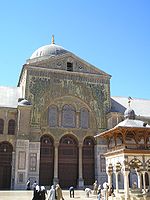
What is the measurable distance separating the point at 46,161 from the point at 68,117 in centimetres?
491

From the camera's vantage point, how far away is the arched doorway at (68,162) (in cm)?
2753

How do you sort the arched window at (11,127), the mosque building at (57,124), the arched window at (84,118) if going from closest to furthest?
the mosque building at (57,124) → the arched window at (11,127) → the arched window at (84,118)

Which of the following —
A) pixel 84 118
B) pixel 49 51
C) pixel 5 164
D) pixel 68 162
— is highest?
pixel 49 51

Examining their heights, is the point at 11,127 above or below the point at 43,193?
above

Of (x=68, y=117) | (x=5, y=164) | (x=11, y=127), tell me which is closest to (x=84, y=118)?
(x=68, y=117)

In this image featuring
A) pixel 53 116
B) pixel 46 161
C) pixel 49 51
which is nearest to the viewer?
pixel 46 161

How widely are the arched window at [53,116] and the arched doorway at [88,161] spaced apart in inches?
151

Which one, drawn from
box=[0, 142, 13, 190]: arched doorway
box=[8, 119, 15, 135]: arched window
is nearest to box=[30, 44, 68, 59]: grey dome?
box=[8, 119, 15, 135]: arched window

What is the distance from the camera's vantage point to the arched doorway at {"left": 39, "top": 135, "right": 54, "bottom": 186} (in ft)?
87.8

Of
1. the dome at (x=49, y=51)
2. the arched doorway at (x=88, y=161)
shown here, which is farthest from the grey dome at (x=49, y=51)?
the arched doorway at (x=88, y=161)

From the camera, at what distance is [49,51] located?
34.4 m

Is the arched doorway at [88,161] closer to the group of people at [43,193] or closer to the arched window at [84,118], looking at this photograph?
the arched window at [84,118]

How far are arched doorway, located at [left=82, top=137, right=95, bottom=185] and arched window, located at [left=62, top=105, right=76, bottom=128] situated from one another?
2331 mm

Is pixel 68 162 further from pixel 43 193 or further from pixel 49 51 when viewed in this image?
pixel 43 193
